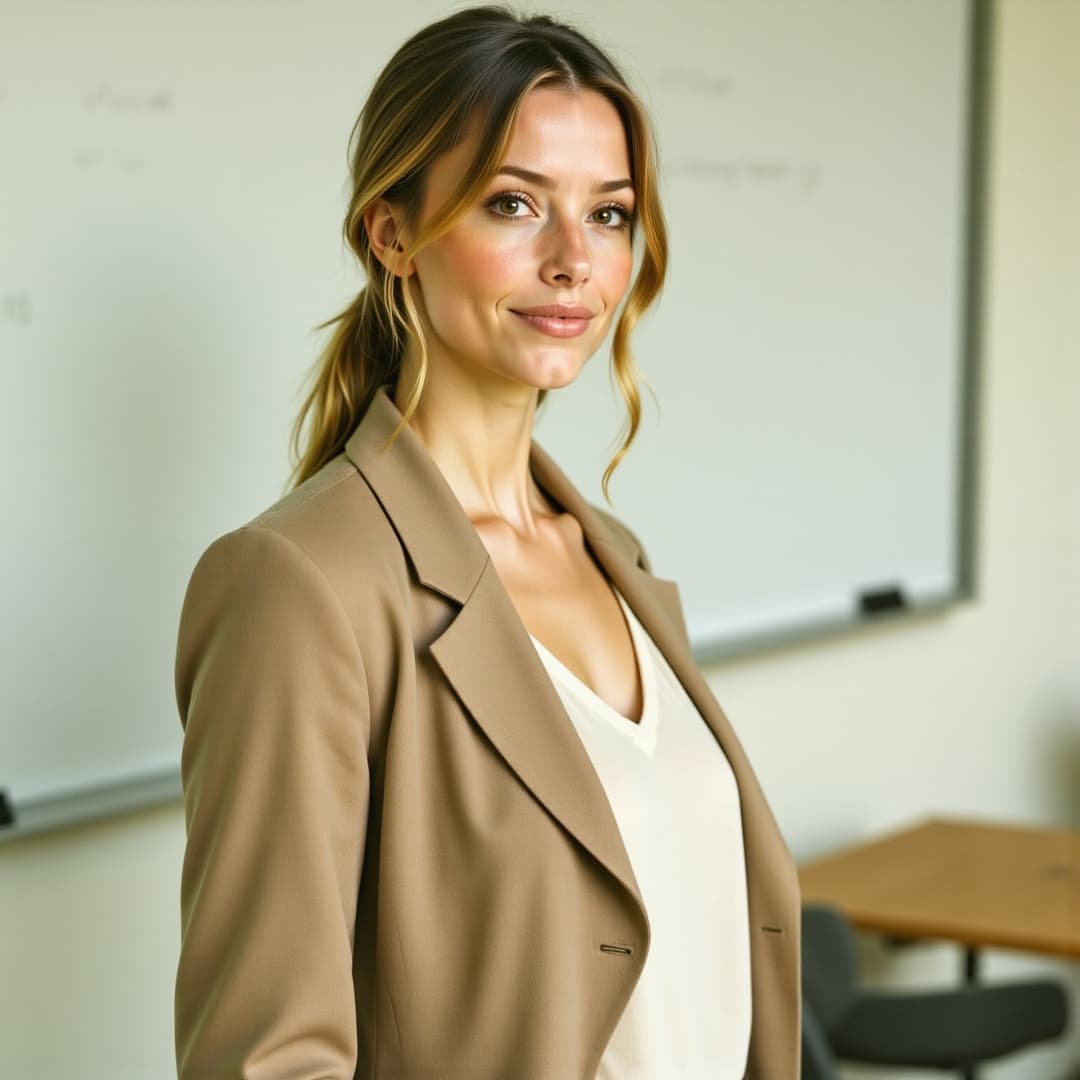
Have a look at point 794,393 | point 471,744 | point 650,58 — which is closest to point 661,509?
point 794,393

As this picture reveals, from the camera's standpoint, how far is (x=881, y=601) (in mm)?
3209

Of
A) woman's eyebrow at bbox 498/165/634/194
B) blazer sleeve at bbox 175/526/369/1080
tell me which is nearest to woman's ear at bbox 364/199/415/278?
woman's eyebrow at bbox 498/165/634/194

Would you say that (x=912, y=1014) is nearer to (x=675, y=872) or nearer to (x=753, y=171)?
(x=675, y=872)

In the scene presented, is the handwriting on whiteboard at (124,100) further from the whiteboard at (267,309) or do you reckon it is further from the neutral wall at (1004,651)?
the neutral wall at (1004,651)

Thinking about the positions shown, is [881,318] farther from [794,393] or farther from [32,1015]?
[32,1015]

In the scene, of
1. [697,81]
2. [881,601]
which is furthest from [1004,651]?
[697,81]

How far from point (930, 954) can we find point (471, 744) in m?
2.45

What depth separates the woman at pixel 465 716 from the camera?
4.06 ft

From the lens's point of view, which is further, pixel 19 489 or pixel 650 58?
pixel 650 58

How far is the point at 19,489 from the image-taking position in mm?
1748

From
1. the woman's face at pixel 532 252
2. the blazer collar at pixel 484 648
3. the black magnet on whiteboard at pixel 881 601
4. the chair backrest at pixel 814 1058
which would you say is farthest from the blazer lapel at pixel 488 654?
the black magnet on whiteboard at pixel 881 601

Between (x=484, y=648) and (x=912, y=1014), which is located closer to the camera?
(x=484, y=648)

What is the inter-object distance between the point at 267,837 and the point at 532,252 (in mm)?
549

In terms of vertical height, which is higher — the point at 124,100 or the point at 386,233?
the point at 124,100
